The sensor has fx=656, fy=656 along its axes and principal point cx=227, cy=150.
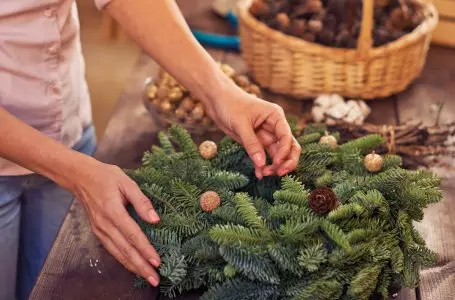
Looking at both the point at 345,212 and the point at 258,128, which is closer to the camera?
the point at 345,212

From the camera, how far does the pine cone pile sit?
149 centimetres

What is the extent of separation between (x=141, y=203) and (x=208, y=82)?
31cm

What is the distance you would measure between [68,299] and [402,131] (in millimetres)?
760

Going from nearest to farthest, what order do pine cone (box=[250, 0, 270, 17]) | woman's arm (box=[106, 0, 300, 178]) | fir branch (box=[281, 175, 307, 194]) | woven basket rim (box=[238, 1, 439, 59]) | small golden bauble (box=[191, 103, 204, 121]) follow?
1. fir branch (box=[281, 175, 307, 194])
2. woman's arm (box=[106, 0, 300, 178])
3. small golden bauble (box=[191, 103, 204, 121])
4. woven basket rim (box=[238, 1, 439, 59])
5. pine cone (box=[250, 0, 270, 17])

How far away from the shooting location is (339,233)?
84 cm

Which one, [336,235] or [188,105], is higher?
[336,235]

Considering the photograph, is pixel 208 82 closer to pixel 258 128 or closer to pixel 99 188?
pixel 258 128

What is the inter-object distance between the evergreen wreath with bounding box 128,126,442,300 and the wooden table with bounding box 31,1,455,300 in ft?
0.21

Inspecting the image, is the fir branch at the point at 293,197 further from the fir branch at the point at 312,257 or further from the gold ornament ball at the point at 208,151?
the gold ornament ball at the point at 208,151

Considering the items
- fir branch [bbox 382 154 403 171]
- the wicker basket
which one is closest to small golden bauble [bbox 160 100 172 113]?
the wicker basket

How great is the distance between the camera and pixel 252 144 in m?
1.04

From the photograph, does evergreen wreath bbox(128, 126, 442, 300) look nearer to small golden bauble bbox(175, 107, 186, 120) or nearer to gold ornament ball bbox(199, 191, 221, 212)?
gold ornament ball bbox(199, 191, 221, 212)

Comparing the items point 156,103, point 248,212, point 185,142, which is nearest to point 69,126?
point 156,103

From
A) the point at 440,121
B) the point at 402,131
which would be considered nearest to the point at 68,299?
the point at 402,131
